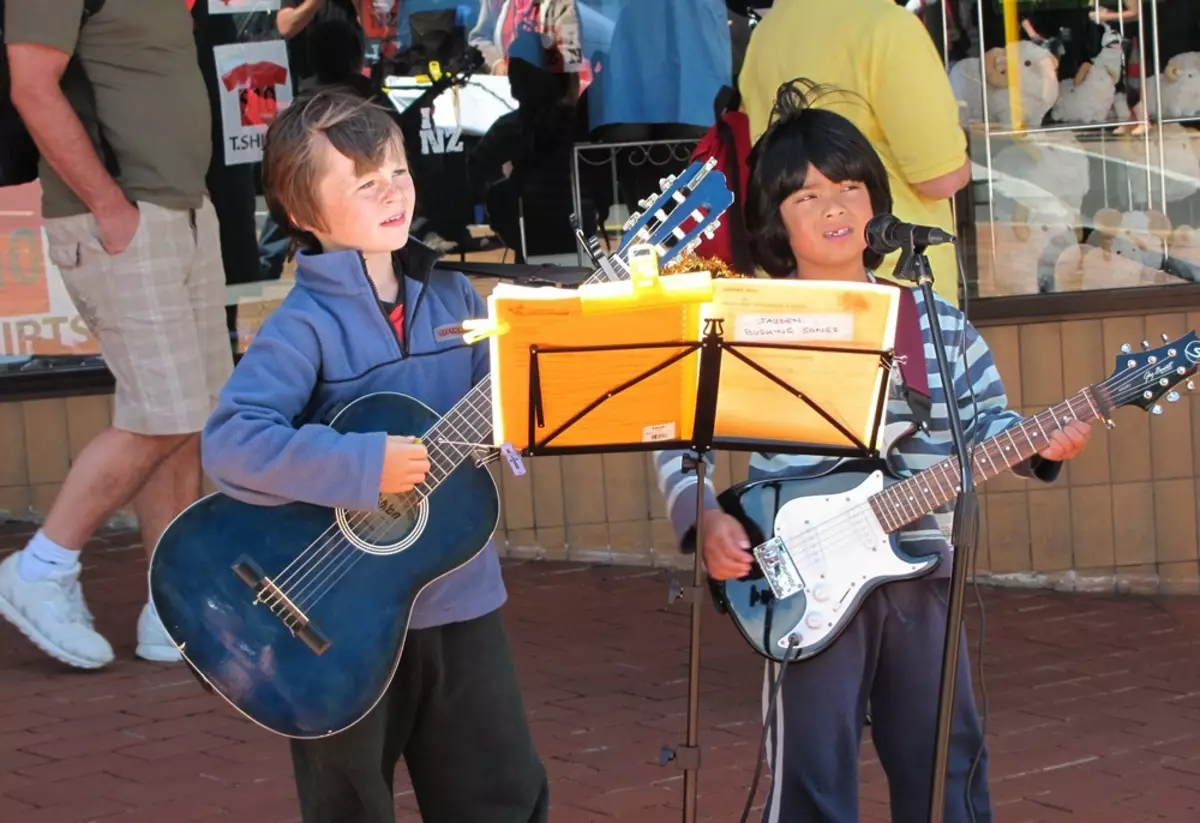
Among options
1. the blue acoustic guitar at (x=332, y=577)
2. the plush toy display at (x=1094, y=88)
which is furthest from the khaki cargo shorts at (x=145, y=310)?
the plush toy display at (x=1094, y=88)

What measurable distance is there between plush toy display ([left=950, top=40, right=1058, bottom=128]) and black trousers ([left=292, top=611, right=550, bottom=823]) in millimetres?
3683

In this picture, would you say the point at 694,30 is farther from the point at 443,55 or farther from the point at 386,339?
the point at 386,339

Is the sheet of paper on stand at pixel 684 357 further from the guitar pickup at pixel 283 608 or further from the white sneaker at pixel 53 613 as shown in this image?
the white sneaker at pixel 53 613

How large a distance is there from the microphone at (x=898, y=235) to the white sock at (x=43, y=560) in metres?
2.95

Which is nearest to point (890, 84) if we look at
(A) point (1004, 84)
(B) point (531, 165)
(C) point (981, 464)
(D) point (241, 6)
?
(C) point (981, 464)

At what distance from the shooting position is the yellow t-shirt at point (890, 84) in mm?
4465

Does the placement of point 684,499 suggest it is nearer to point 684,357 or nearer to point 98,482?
point 684,357

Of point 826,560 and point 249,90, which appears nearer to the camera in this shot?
point 826,560

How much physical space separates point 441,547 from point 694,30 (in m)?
3.49

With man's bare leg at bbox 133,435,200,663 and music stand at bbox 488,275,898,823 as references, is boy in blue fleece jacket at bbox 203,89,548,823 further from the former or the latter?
man's bare leg at bbox 133,435,200,663

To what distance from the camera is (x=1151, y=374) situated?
3.18m

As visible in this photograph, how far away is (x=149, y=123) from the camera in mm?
5113

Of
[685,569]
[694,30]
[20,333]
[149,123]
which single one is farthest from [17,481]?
[694,30]

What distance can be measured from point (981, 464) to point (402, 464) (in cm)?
105
